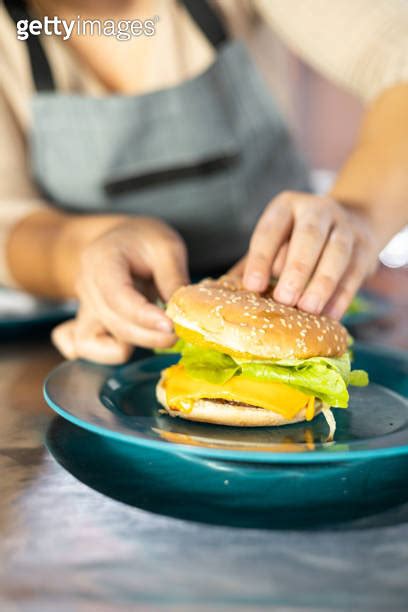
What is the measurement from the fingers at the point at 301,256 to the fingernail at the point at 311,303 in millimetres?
13

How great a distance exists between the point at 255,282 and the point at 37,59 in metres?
1.11

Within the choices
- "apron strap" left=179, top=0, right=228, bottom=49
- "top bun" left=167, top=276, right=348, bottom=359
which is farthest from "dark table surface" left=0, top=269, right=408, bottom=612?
"apron strap" left=179, top=0, right=228, bottom=49

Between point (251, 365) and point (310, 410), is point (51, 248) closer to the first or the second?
point (251, 365)

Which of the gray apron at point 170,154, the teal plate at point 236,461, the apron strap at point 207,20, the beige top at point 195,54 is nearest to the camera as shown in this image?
the teal plate at point 236,461

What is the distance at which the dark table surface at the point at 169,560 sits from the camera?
0.65m

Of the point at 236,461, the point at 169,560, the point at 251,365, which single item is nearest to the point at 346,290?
the point at 251,365

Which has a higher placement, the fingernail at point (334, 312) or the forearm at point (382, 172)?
the forearm at point (382, 172)

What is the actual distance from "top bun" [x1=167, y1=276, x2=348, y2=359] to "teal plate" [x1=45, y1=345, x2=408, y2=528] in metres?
0.12

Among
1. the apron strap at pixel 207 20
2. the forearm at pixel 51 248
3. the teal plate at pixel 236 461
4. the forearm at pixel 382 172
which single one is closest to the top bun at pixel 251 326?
the teal plate at pixel 236 461

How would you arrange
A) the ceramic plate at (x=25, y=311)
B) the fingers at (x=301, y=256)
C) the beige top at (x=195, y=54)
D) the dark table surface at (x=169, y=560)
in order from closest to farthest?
the dark table surface at (x=169, y=560) → the fingers at (x=301, y=256) → the ceramic plate at (x=25, y=311) → the beige top at (x=195, y=54)

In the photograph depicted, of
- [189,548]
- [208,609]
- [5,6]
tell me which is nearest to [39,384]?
[189,548]

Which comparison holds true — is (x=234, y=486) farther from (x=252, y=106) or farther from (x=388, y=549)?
(x=252, y=106)

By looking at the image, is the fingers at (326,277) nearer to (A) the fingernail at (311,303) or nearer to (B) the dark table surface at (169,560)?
(A) the fingernail at (311,303)

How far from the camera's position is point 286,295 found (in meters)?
1.22
